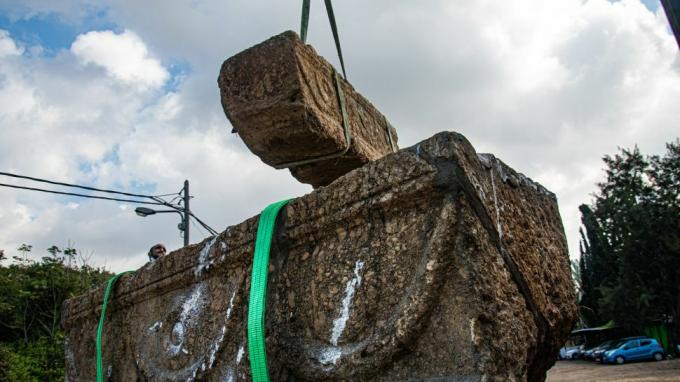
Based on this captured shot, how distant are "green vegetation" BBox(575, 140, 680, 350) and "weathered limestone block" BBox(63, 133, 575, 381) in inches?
820

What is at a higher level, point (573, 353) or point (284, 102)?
point (284, 102)

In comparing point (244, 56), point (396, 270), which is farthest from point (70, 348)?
point (396, 270)

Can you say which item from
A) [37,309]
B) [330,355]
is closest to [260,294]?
[330,355]

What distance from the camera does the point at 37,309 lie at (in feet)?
37.6

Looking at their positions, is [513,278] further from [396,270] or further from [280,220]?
[280,220]

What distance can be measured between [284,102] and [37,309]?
39.0 feet

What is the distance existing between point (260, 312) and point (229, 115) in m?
0.75

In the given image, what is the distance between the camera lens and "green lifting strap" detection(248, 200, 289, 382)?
1.53 meters

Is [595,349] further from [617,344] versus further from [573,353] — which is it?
[573,353]

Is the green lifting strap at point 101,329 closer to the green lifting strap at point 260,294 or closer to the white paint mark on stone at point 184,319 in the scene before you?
the white paint mark on stone at point 184,319

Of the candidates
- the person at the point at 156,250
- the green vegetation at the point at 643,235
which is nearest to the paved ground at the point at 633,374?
the green vegetation at the point at 643,235

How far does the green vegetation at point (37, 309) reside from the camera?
10320 millimetres

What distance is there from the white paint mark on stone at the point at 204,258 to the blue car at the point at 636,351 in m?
26.0

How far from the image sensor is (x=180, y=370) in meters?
1.88
